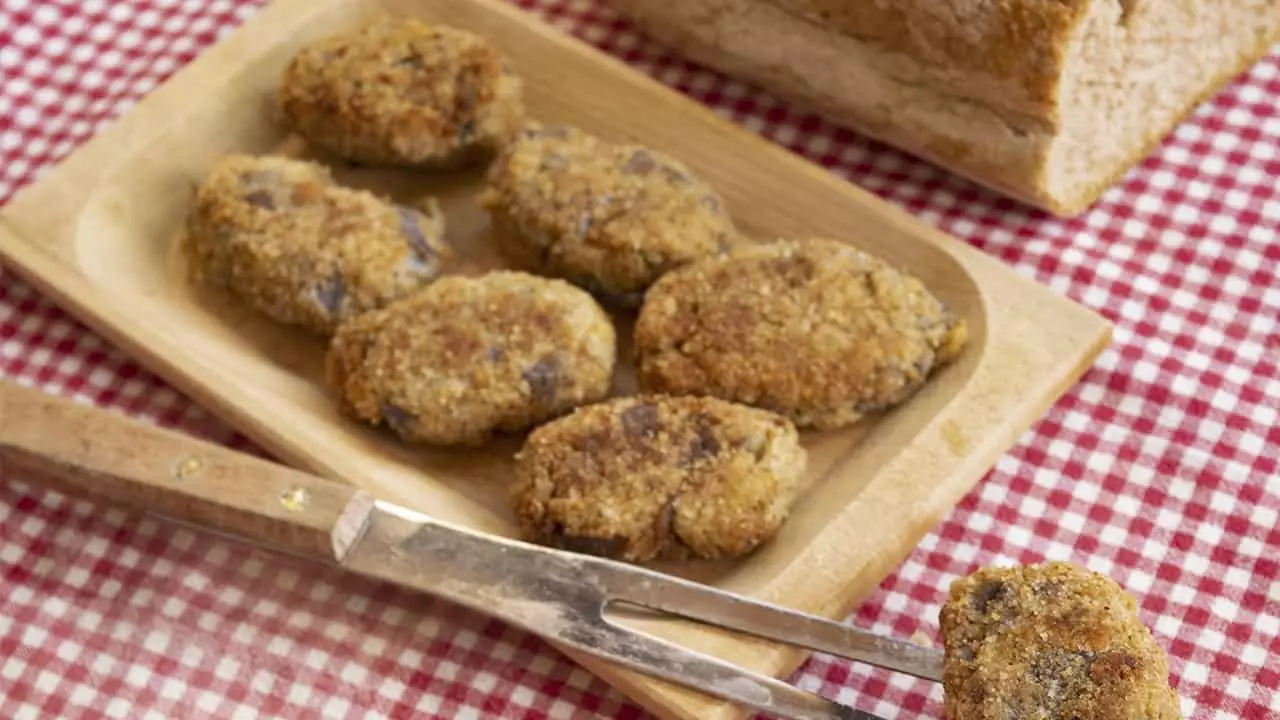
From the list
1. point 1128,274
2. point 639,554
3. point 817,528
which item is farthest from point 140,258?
point 1128,274

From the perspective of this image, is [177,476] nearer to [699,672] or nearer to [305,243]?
[305,243]

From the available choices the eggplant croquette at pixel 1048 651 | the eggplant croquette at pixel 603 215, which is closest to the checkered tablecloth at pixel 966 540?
the eggplant croquette at pixel 1048 651

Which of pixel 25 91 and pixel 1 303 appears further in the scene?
pixel 25 91

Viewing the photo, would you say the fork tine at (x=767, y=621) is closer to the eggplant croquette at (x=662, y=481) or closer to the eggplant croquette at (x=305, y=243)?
the eggplant croquette at (x=662, y=481)

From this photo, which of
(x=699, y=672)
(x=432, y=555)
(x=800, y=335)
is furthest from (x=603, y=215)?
(x=699, y=672)

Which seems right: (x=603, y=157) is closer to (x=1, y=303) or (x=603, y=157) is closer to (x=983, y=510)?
(x=983, y=510)
